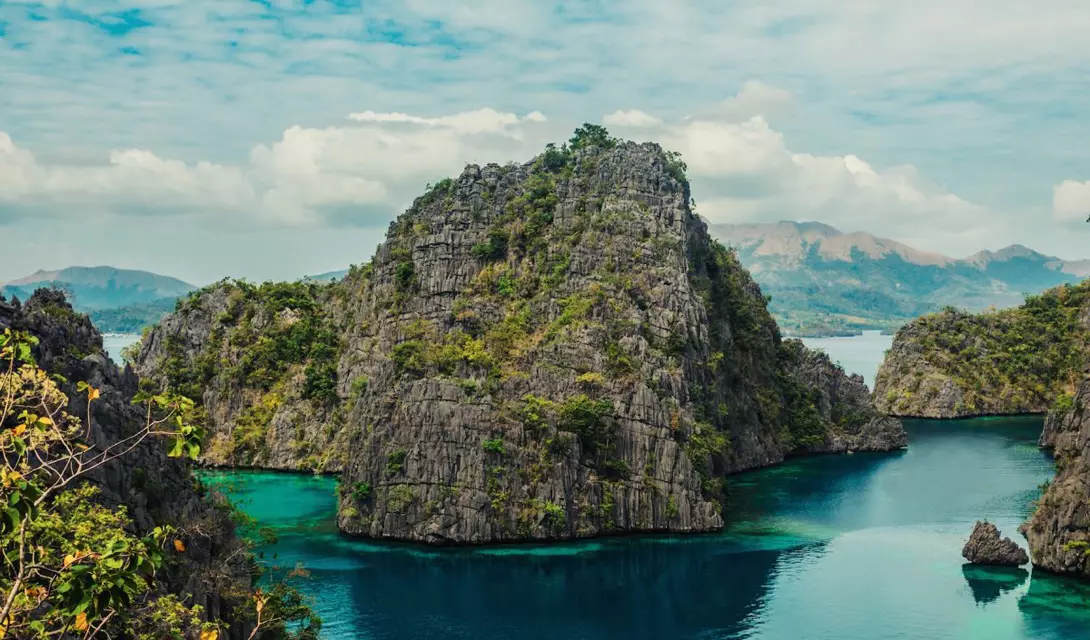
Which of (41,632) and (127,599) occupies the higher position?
(127,599)

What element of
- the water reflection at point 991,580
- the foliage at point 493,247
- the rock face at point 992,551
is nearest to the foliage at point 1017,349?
the foliage at point 493,247

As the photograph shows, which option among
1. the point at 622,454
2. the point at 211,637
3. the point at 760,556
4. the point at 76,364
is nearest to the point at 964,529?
the point at 760,556

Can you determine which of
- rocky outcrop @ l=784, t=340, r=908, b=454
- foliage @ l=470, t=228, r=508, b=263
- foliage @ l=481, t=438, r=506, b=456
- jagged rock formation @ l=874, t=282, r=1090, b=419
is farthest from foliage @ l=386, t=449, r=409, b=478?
jagged rock formation @ l=874, t=282, r=1090, b=419

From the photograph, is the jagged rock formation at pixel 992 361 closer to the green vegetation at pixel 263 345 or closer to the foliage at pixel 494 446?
the green vegetation at pixel 263 345

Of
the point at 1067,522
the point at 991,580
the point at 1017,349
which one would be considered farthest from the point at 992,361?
the point at 991,580

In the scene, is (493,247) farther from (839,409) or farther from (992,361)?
(992,361)

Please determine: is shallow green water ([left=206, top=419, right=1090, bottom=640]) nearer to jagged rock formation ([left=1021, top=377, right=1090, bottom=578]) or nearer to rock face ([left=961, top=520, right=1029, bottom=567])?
rock face ([left=961, top=520, right=1029, bottom=567])

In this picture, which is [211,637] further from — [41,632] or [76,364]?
[76,364]
